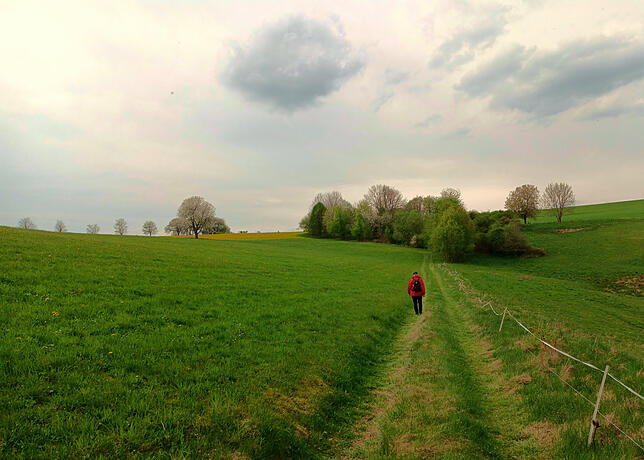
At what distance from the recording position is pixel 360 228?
316 ft

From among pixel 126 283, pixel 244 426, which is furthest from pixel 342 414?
pixel 126 283

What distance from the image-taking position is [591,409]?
20.4 feet

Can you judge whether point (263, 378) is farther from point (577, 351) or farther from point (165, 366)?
point (577, 351)

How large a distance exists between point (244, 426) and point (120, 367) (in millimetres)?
3429

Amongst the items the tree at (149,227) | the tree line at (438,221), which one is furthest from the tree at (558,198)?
the tree at (149,227)

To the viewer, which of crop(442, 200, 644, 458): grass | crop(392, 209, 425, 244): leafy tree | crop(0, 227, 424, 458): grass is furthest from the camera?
crop(392, 209, 425, 244): leafy tree

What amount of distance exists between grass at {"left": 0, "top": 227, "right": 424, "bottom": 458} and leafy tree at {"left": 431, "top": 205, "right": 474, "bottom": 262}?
50640mm

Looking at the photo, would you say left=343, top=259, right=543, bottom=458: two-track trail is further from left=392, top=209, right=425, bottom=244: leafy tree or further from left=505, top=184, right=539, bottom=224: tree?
left=505, top=184, right=539, bottom=224: tree

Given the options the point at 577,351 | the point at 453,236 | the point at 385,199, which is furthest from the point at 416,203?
the point at 577,351

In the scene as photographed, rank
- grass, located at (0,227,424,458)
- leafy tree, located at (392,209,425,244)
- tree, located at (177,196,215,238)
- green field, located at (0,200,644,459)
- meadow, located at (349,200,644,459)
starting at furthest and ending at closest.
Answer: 1. leafy tree, located at (392,209,425,244)
2. tree, located at (177,196,215,238)
3. meadow, located at (349,200,644,459)
4. green field, located at (0,200,644,459)
5. grass, located at (0,227,424,458)

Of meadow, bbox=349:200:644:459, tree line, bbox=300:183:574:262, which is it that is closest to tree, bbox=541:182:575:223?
tree line, bbox=300:183:574:262

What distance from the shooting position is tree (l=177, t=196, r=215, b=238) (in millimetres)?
76000

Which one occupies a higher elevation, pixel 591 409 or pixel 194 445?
pixel 194 445

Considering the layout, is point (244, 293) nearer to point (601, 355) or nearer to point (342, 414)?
point (342, 414)
